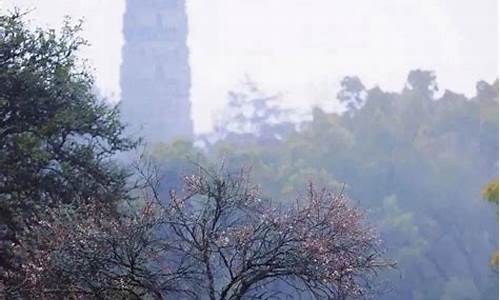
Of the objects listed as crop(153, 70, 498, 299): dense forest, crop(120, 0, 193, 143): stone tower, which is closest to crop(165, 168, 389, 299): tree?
crop(153, 70, 498, 299): dense forest

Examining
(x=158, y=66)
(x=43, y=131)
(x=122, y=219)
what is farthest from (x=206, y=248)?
(x=158, y=66)

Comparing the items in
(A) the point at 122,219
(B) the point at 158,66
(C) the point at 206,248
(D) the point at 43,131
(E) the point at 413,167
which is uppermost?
(B) the point at 158,66

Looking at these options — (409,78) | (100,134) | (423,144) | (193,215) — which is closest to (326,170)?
(423,144)

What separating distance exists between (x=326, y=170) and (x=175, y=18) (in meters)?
21.4

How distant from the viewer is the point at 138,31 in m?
50.1

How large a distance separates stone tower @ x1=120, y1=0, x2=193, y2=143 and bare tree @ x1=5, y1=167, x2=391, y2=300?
40.0 m

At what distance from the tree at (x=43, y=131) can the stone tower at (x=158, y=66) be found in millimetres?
36949

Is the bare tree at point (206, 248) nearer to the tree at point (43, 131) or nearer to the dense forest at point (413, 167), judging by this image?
the tree at point (43, 131)

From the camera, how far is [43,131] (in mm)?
9656

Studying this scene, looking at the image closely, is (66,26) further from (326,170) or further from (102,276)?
(326,170)

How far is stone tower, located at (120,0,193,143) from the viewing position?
4809cm

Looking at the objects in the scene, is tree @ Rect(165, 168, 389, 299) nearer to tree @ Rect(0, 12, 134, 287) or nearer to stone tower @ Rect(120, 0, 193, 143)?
tree @ Rect(0, 12, 134, 287)

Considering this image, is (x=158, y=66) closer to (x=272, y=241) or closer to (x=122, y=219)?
(x=122, y=219)

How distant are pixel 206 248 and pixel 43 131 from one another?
3.13 meters
